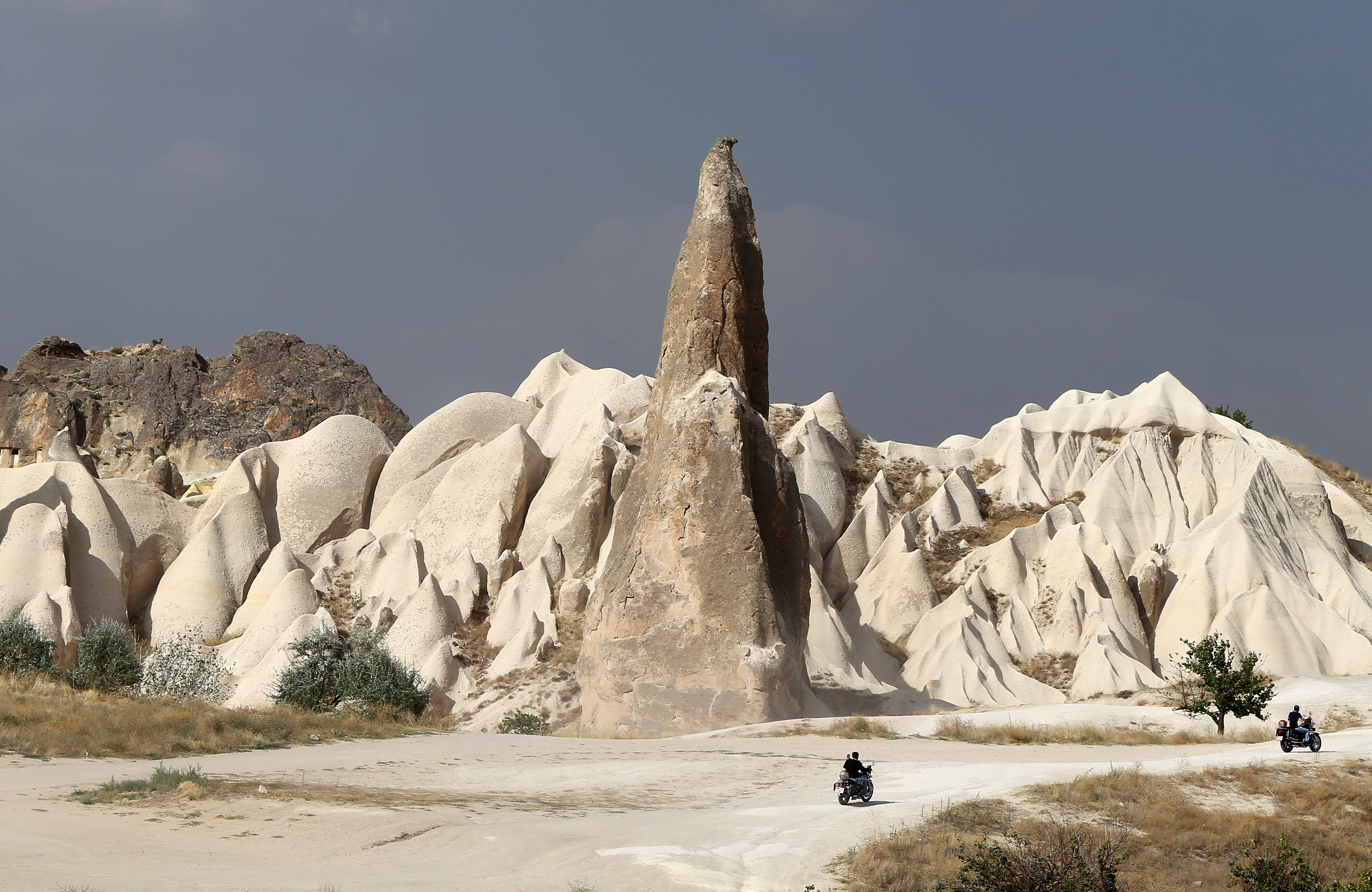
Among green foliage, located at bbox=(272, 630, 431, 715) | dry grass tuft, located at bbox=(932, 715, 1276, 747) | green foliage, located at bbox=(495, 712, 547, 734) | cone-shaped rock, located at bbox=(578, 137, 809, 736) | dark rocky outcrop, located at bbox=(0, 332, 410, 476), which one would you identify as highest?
dark rocky outcrop, located at bbox=(0, 332, 410, 476)

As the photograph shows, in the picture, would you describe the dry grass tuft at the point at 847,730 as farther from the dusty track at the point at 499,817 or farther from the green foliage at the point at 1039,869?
the green foliage at the point at 1039,869

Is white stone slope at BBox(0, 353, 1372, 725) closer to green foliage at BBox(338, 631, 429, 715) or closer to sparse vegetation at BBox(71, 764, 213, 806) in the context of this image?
green foliage at BBox(338, 631, 429, 715)

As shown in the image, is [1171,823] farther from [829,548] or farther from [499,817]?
[829,548]

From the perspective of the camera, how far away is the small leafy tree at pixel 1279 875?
948 centimetres

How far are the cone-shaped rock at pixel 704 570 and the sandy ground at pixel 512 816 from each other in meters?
3.09

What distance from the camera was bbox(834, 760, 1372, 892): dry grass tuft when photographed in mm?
9883

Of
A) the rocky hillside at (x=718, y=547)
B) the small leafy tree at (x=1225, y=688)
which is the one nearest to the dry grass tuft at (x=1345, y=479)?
the rocky hillside at (x=718, y=547)

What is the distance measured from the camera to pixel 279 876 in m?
8.48

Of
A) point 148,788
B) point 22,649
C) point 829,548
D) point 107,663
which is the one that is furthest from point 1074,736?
point 22,649

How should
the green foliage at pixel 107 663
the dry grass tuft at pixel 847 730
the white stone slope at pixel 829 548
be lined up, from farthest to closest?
the white stone slope at pixel 829 548, the green foliage at pixel 107 663, the dry grass tuft at pixel 847 730

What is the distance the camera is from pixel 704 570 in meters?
19.8

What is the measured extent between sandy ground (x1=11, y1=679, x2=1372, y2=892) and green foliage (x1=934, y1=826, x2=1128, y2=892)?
991 mm

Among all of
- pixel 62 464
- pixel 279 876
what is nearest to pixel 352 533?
pixel 62 464

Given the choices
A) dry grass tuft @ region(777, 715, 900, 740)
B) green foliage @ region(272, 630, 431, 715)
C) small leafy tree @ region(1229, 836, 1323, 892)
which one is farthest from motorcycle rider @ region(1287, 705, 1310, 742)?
green foliage @ region(272, 630, 431, 715)
